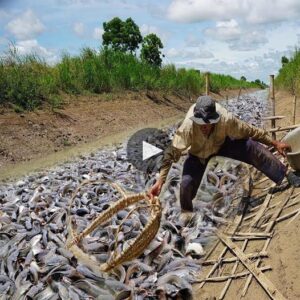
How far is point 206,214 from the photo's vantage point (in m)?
5.07

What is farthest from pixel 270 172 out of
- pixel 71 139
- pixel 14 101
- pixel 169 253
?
pixel 14 101

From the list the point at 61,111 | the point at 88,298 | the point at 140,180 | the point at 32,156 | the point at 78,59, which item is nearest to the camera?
the point at 88,298

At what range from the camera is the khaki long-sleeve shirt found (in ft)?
15.4

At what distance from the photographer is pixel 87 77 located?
52.1ft

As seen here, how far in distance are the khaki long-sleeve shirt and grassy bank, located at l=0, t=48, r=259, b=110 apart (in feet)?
27.7

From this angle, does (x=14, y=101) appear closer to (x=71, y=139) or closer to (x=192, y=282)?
(x=71, y=139)

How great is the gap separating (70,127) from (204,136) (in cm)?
858

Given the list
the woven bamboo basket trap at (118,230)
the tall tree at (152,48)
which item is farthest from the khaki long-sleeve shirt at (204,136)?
the tall tree at (152,48)

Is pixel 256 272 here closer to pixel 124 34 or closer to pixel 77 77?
pixel 77 77

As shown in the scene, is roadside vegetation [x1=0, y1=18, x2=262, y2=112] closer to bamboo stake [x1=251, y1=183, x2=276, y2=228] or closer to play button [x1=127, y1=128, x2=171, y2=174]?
play button [x1=127, y1=128, x2=171, y2=174]

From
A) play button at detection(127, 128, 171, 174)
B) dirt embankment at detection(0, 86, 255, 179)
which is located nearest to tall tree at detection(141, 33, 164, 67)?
dirt embankment at detection(0, 86, 255, 179)

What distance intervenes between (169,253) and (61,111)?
983 cm

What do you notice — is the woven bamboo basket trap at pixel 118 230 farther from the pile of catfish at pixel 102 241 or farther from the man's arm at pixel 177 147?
the man's arm at pixel 177 147

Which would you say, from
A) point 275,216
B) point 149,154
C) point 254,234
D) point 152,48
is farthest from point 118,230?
point 152,48
